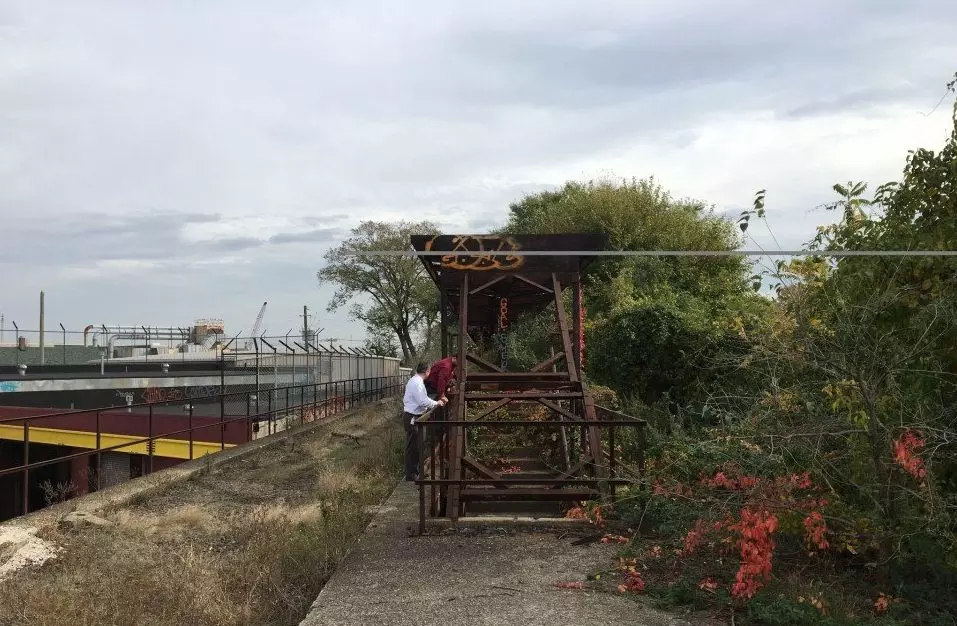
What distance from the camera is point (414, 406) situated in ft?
35.8

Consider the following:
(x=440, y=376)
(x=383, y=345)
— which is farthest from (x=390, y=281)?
(x=440, y=376)

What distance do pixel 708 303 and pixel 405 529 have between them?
1336 cm

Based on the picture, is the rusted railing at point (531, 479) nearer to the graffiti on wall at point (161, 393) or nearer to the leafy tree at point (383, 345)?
the graffiti on wall at point (161, 393)

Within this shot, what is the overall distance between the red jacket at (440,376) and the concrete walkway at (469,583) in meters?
3.38

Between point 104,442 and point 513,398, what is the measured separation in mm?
17848

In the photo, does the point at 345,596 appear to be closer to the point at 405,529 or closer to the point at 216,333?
the point at 405,529

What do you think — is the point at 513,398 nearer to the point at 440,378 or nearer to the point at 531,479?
the point at 531,479

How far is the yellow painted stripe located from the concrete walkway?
48.1ft

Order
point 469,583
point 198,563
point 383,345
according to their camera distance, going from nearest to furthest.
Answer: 1. point 469,583
2. point 198,563
3. point 383,345

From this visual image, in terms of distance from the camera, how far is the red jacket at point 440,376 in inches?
461

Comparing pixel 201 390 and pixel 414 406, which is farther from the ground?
pixel 414 406

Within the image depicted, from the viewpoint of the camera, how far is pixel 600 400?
45.2ft

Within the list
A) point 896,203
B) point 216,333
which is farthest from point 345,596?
point 216,333

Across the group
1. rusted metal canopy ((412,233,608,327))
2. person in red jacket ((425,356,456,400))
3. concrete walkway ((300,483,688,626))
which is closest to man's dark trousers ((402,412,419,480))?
person in red jacket ((425,356,456,400))
